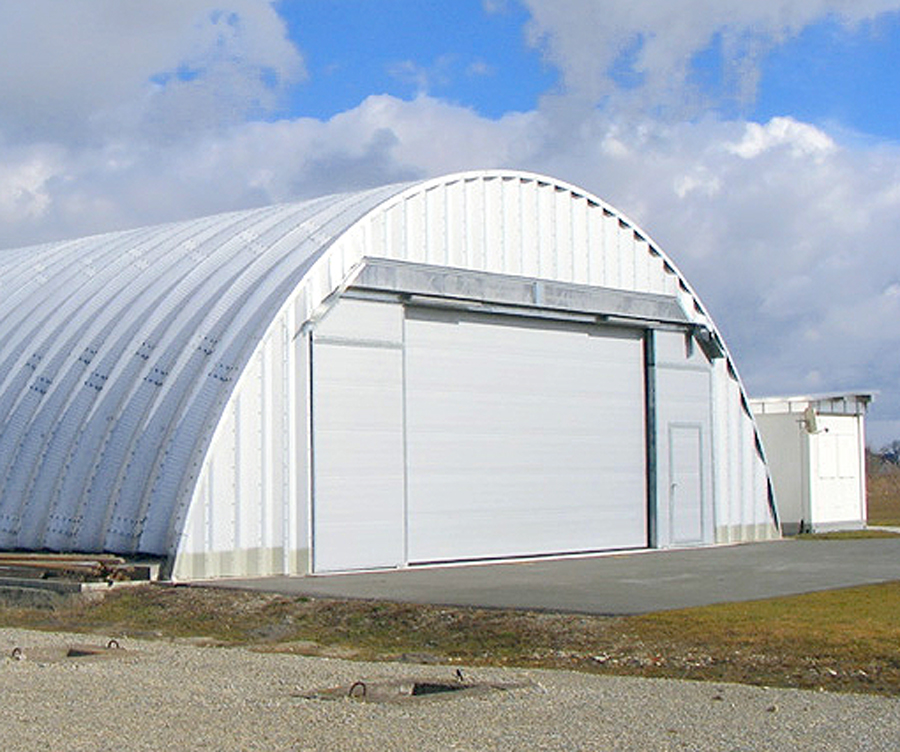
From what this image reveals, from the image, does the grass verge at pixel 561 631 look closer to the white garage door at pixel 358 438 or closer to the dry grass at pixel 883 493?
the white garage door at pixel 358 438

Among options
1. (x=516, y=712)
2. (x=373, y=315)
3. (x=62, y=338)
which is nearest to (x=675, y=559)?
(x=373, y=315)

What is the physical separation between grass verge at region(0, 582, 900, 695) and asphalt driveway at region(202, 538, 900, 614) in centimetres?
70

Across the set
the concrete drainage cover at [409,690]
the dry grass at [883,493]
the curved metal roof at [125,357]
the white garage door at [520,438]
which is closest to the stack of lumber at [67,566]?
the curved metal roof at [125,357]

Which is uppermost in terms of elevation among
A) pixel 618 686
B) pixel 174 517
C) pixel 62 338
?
pixel 62 338

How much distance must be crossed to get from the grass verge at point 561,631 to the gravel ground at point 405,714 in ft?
2.81

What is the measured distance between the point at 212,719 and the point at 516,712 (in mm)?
2220

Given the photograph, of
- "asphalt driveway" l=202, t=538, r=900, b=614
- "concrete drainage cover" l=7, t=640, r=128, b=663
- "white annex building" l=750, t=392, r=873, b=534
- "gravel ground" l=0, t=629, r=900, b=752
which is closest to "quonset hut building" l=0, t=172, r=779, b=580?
"asphalt driveway" l=202, t=538, r=900, b=614

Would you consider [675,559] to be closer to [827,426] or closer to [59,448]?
[59,448]

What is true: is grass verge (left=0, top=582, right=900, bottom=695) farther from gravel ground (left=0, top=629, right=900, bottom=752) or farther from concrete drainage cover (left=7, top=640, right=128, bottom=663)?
concrete drainage cover (left=7, top=640, right=128, bottom=663)

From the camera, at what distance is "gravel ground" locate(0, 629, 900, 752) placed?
986 cm

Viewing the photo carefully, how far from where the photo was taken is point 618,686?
12.4 meters

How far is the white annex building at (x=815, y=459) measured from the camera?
36188 mm

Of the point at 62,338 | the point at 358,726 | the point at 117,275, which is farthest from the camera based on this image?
the point at 117,275

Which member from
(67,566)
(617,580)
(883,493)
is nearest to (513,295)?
(617,580)
